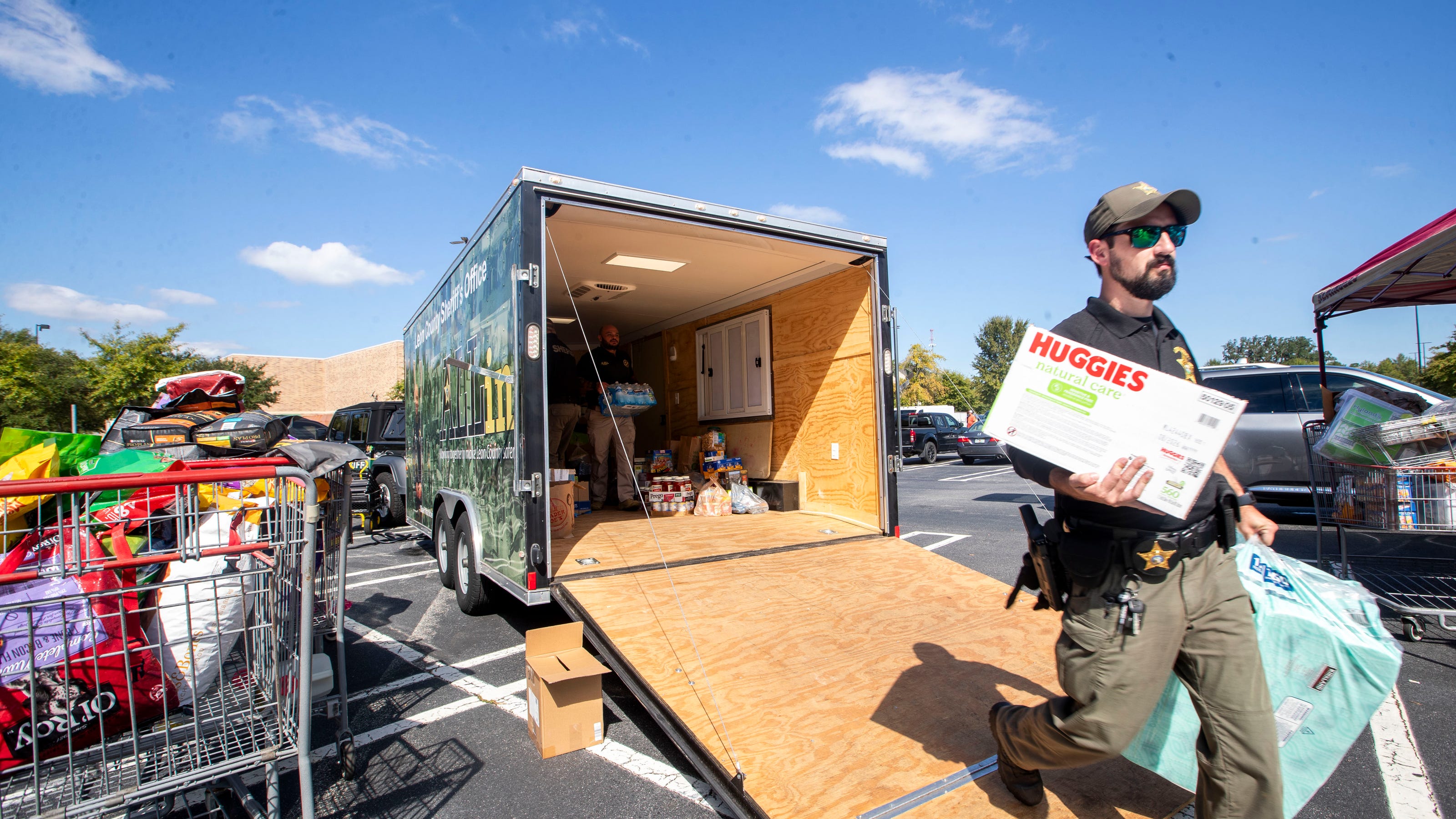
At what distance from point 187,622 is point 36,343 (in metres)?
41.0

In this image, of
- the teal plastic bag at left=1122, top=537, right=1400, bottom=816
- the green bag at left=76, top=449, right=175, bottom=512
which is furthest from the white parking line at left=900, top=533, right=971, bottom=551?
the green bag at left=76, top=449, right=175, bottom=512

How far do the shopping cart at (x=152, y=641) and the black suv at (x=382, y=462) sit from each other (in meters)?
7.79

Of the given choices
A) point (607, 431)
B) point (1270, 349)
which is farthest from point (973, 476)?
point (1270, 349)

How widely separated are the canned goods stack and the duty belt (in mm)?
5416

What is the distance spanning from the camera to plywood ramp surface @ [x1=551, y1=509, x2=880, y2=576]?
453 centimetres

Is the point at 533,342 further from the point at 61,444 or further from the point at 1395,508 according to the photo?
the point at 1395,508

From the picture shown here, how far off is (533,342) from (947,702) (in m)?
2.86

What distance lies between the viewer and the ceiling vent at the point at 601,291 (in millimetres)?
7199

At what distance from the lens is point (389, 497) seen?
10.4 metres

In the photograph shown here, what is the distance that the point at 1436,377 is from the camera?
59.4ft

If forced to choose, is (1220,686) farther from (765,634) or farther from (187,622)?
(187,622)

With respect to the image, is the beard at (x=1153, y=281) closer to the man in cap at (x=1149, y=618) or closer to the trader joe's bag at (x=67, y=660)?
the man in cap at (x=1149, y=618)

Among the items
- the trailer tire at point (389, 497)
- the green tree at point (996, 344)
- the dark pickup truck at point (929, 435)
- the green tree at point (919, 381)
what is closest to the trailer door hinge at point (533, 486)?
the trailer tire at point (389, 497)

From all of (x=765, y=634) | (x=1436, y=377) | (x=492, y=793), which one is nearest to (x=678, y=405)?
(x=765, y=634)
